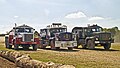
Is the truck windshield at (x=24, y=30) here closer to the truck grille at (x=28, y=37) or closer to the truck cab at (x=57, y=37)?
the truck grille at (x=28, y=37)

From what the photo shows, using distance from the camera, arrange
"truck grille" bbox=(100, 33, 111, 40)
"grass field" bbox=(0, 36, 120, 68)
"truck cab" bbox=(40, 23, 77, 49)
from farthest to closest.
→ "truck grille" bbox=(100, 33, 111, 40), "truck cab" bbox=(40, 23, 77, 49), "grass field" bbox=(0, 36, 120, 68)

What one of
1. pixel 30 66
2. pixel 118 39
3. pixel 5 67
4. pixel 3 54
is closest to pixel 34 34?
pixel 3 54

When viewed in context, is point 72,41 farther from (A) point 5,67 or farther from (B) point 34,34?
(A) point 5,67

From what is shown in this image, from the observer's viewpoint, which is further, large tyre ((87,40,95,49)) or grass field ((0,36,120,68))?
large tyre ((87,40,95,49))

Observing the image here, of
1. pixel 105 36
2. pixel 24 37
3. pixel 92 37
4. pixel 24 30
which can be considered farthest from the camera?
pixel 92 37

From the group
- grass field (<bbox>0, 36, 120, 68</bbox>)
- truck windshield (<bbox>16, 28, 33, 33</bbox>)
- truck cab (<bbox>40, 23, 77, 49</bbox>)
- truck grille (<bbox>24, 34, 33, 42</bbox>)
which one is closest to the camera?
grass field (<bbox>0, 36, 120, 68</bbox>)

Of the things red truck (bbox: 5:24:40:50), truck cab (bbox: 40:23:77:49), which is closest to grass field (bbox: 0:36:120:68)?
truck cab (bbox: 40:23:77:49)

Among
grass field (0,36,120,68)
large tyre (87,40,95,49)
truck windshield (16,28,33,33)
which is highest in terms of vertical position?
truck windshield (16,28,33,33)

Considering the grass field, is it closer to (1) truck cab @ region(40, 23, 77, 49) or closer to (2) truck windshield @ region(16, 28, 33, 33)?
(1) truck cab @ region(40, 23, 77, 49)

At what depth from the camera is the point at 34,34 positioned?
33.6 metres

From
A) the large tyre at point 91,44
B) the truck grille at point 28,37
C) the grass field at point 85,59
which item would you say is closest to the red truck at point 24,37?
the truck grille at point 28,37

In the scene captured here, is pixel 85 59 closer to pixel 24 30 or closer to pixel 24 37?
pixel 24 37

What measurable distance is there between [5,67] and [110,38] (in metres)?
18.6

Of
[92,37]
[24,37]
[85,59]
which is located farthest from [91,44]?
[85,59]
